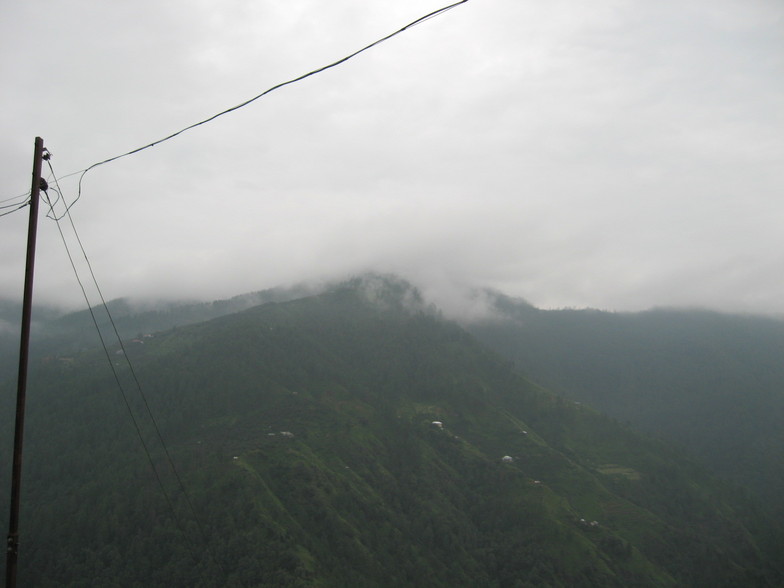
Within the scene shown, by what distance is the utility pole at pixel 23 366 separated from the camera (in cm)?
1307

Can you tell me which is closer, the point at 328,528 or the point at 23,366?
the point at 23,366

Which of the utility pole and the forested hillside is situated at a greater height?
the utility pole

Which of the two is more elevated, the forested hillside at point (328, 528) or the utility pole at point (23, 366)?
the utility pole at point (23, 366)

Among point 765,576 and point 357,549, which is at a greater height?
point 357,549

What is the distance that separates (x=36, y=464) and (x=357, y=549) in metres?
129

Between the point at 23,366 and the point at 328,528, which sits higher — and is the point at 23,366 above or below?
above

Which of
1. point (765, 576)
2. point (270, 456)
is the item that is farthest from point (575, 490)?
point (270, 456)

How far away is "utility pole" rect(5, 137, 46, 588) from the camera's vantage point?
A: 1307cm

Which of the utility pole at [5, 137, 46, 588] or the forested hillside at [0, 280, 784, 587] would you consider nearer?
the utility pole at [5, 137, 46, 588]

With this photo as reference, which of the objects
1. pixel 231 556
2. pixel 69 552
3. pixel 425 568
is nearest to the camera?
pixel 231 556

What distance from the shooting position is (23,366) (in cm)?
1378

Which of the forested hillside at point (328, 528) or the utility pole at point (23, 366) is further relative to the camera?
the forested hillside at point (328, 528)

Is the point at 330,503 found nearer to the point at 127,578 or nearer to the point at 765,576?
the point at 127,578

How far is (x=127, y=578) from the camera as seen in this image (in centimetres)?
12938
